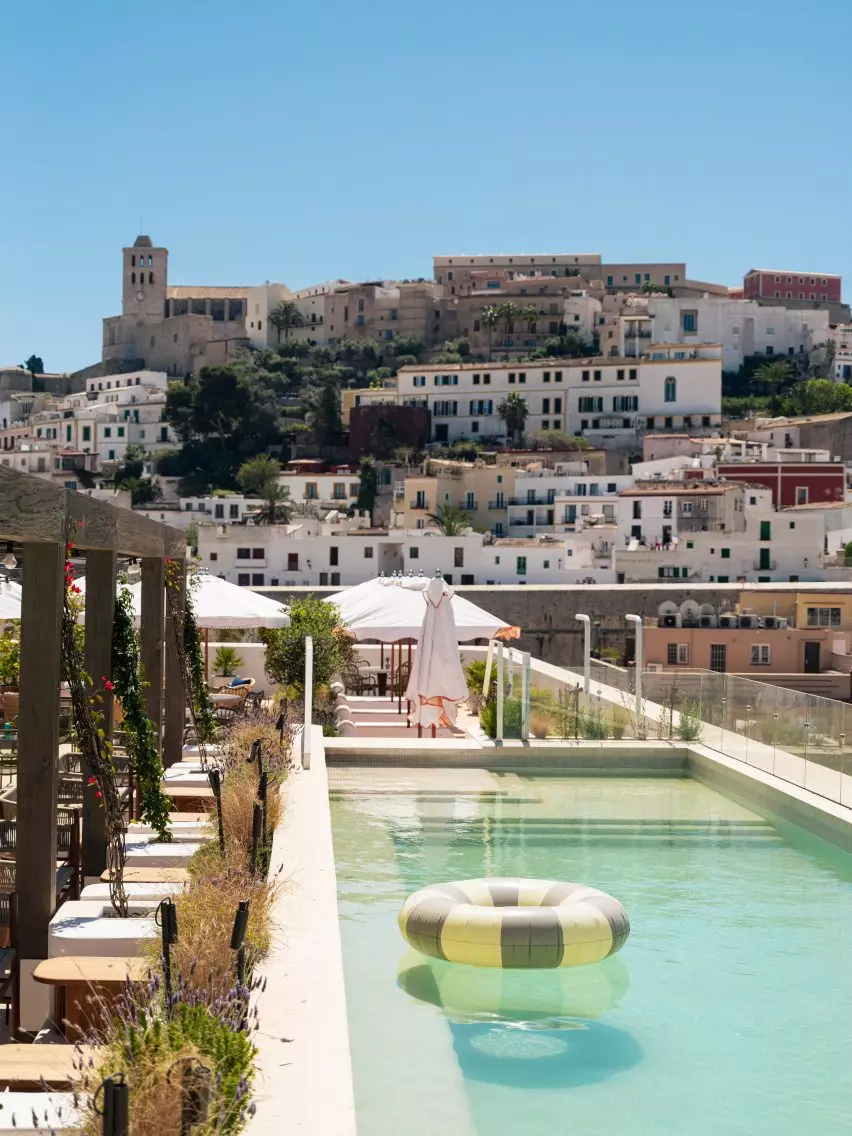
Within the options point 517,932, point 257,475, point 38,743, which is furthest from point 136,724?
point 257,475

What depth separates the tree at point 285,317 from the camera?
11406cm

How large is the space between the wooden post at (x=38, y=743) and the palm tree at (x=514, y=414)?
80.5m

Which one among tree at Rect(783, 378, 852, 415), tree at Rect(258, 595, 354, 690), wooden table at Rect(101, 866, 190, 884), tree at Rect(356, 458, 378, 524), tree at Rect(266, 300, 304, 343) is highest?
tree at Rect(266, 300, 304, 343)

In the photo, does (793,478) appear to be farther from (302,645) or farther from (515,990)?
(515,990)

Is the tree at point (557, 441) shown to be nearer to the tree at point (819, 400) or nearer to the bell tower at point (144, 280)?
the tree at point (819, 400)

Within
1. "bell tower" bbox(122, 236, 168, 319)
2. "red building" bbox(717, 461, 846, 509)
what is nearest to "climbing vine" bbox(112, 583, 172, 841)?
"red building" bbox(717, 461, 846, 509)

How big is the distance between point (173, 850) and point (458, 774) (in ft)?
21.2

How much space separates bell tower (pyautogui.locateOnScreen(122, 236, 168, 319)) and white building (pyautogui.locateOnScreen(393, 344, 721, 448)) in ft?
127

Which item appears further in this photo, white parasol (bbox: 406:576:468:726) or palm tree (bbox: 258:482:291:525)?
palm tree (bbox: 258:482:291:525)

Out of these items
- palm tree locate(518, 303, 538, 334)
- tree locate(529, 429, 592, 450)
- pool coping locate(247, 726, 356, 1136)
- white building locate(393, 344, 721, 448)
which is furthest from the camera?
palm tree locate(518, 303, 538, 334)

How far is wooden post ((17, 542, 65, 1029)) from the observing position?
634 cm

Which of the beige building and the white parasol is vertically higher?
the beige building

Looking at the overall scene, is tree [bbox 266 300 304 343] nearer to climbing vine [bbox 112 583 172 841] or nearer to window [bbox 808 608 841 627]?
window [bbox 808 608 841 627]

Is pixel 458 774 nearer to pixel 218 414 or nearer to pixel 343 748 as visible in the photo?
pixel 343 748
